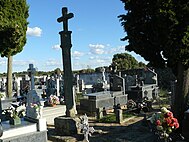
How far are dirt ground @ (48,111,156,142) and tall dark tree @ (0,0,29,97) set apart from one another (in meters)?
6.74

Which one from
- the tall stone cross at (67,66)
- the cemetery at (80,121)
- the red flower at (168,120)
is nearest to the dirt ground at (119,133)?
the cemetery at (80,121)

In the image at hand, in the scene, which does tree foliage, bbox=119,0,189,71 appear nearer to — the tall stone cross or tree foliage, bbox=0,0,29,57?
the tall stone cross

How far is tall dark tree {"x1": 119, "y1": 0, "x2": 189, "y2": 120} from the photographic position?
305 inches

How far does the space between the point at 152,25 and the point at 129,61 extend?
4665cm

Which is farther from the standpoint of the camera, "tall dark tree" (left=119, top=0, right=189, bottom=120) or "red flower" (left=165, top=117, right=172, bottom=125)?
"tall dark tree" (left=119, top=0, right=189, bottom=120)

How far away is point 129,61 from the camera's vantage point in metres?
54.8

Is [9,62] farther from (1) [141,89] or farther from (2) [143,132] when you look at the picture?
(2) [143,132]

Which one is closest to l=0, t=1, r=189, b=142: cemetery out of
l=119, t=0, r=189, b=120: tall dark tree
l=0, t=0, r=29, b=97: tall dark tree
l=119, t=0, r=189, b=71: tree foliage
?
l=119, t=0, r=189, b=120: tall dark tree

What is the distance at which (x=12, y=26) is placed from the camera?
1514 centimetres

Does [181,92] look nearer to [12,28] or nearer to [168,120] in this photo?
[168,120]

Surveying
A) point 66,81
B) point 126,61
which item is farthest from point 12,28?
point 126,61

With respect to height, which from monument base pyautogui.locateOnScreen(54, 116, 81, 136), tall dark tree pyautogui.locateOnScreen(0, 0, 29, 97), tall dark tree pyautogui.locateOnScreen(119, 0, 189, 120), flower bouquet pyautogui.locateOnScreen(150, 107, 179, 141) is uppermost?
tall dark tree pyautogui.locateOnScreen(0, 0, 29, 97)

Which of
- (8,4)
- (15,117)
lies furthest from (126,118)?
(8,4)

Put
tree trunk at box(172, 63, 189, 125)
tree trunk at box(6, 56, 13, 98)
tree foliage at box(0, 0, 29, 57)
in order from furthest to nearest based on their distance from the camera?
tree trunk at box(6, 56, 13, 98), tree foliage at box(0, 0, 29, 57), tree trunk at box(172, 63, 189, 125)
